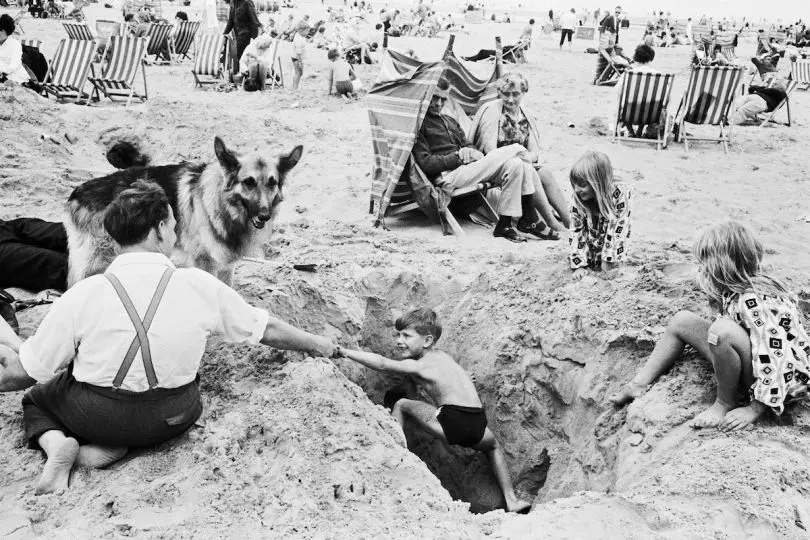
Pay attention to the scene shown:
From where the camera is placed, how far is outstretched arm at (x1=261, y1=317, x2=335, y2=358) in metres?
3.02

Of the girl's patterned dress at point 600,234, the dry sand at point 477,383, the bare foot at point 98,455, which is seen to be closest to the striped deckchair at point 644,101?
the dry sand at point 477,383

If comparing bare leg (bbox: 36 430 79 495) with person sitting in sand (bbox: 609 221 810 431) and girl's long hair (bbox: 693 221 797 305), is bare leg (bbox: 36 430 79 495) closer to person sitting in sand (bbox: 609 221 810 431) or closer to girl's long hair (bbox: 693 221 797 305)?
person sitting in sand (bbox: 609 221 810 431)

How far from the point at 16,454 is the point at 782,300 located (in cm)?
337

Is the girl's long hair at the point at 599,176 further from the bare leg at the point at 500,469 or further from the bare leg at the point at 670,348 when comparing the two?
the bare leg at the point at 500,469

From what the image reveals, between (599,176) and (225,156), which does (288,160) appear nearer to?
(225,156)

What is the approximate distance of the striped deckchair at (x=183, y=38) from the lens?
62.5 ft

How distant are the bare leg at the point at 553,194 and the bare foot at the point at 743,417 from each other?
12.3 feet

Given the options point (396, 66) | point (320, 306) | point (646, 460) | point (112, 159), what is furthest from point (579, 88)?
→ point (646, 460)

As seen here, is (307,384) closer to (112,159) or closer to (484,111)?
(484,111)

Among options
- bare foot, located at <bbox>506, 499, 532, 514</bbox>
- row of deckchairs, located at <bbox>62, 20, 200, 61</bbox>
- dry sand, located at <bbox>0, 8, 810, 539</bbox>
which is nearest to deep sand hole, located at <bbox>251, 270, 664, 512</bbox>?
dry sand, located at <bbox>0, 8, 810, 539</bbox>

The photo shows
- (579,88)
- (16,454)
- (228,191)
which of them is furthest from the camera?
(579,88)

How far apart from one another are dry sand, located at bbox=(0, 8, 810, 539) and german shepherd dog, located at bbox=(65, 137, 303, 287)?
0.34m

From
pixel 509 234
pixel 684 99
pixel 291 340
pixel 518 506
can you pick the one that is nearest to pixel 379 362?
pixel 291 340

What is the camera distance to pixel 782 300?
2.92 meters
